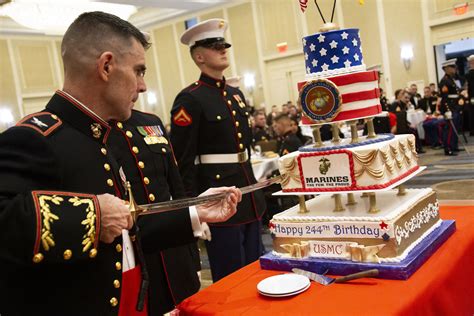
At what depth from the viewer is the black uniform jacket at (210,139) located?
97.5 inches

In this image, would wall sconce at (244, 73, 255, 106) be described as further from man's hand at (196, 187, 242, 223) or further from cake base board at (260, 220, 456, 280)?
man's hand at (196, 187, 242, 223)

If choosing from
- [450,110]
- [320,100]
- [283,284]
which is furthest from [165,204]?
[450,110]

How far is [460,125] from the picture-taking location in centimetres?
331

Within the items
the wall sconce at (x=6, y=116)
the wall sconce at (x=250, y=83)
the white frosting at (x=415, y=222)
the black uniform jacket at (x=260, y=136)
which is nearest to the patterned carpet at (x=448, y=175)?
the white frosting at (x=415, y=222)

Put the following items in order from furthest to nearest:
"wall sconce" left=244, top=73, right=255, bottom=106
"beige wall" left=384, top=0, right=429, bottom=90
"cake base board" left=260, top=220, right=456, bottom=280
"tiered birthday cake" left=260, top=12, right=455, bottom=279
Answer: "wall sconce" left=244, top=73, right=255, bottom=106 → "beige wall" left=384, top=0, right=429, bottom=90 → "tiered birthday cake" left=260, top=12, right=455, bottom=279 → "cake base board" left=260, top=220, right=456, bottom=280

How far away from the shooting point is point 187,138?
2.48m

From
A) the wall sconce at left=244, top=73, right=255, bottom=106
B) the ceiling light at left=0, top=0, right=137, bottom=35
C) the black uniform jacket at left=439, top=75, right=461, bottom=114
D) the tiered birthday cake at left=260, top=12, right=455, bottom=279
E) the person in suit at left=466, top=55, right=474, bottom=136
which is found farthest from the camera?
the wall sconce at left=244, top=73, right=255, bottom=106

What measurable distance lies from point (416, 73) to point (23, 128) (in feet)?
35.1

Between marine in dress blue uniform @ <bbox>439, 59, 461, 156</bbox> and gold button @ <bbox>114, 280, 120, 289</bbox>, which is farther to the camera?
marine in dress blue uniform @ <bbox>439, 59, 461, 156</bbox>

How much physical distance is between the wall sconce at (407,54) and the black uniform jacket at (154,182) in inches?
402

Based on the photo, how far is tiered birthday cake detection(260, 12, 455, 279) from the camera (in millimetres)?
1518

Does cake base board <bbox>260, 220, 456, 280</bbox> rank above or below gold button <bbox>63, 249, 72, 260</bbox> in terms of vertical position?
below

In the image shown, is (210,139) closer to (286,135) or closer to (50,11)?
(286,135)

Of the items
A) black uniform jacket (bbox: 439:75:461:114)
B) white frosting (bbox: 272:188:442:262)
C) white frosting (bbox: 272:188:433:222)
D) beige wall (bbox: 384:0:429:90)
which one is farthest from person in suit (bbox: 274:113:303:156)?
beige wall (bbox: 384:0:429:90)
